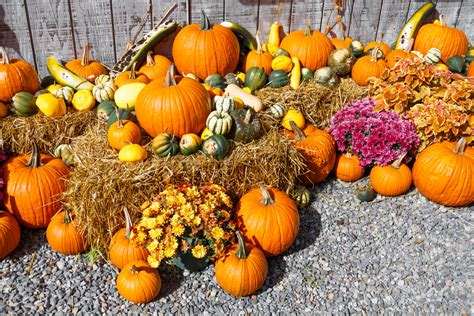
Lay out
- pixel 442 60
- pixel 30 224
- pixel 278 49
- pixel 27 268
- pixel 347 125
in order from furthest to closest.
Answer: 1. pixel 442 60
2. pixel 278 49
3. pixel 347 125
4. pixel 30 224
5. pixel 27 268

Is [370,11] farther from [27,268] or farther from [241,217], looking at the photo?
[27,268]

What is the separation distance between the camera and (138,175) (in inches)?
137

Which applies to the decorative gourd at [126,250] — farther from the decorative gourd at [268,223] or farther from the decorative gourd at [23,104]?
the decorative gourd at [23,104]

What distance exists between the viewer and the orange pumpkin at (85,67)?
463cm

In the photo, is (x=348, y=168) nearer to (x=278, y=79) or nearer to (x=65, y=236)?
(x=278, y=79)

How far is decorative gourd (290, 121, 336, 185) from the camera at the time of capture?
4.22 meters

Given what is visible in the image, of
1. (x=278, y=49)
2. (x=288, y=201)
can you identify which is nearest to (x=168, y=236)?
(x=288, y=201)

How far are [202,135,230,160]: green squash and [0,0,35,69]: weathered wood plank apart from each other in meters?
2.39

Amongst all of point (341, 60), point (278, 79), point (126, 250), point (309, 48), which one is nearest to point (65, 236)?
point (126, 250)

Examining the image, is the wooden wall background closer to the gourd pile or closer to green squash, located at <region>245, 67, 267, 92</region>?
the gourd pile

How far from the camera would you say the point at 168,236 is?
317cm

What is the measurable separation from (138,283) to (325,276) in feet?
4.77

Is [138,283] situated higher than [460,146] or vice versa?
[460,146]

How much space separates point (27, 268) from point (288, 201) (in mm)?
2177
